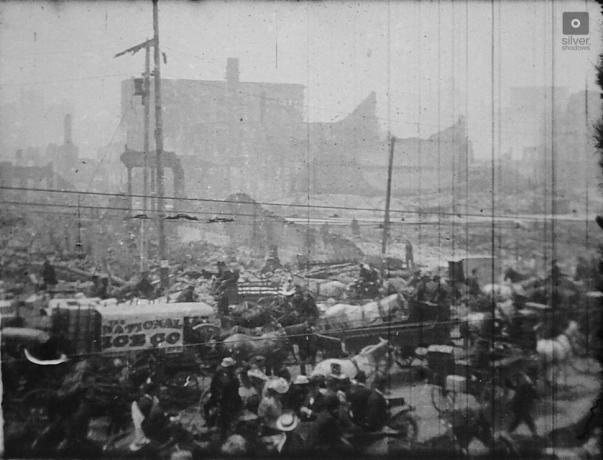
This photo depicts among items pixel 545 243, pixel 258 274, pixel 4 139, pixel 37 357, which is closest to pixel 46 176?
pixel 4 139

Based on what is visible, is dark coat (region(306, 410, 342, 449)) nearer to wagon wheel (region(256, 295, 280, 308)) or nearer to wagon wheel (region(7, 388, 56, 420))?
wagon wheel (region(256, 295, 280, 308))

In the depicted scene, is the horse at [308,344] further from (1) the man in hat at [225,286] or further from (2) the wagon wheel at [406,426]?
(2) the wagon wheel at [406,426]

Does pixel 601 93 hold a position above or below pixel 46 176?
above

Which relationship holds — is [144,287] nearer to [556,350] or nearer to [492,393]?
[492,393]

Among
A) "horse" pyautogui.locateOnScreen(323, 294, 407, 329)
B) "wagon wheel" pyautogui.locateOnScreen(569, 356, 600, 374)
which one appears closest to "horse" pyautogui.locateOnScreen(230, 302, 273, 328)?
"horse" pyautogui.locateOnScreen(323, 294, 407, 329)

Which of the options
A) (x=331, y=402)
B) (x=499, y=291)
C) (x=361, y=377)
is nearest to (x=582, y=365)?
(x=499, y=291)

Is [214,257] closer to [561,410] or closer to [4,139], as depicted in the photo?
[4,139]
